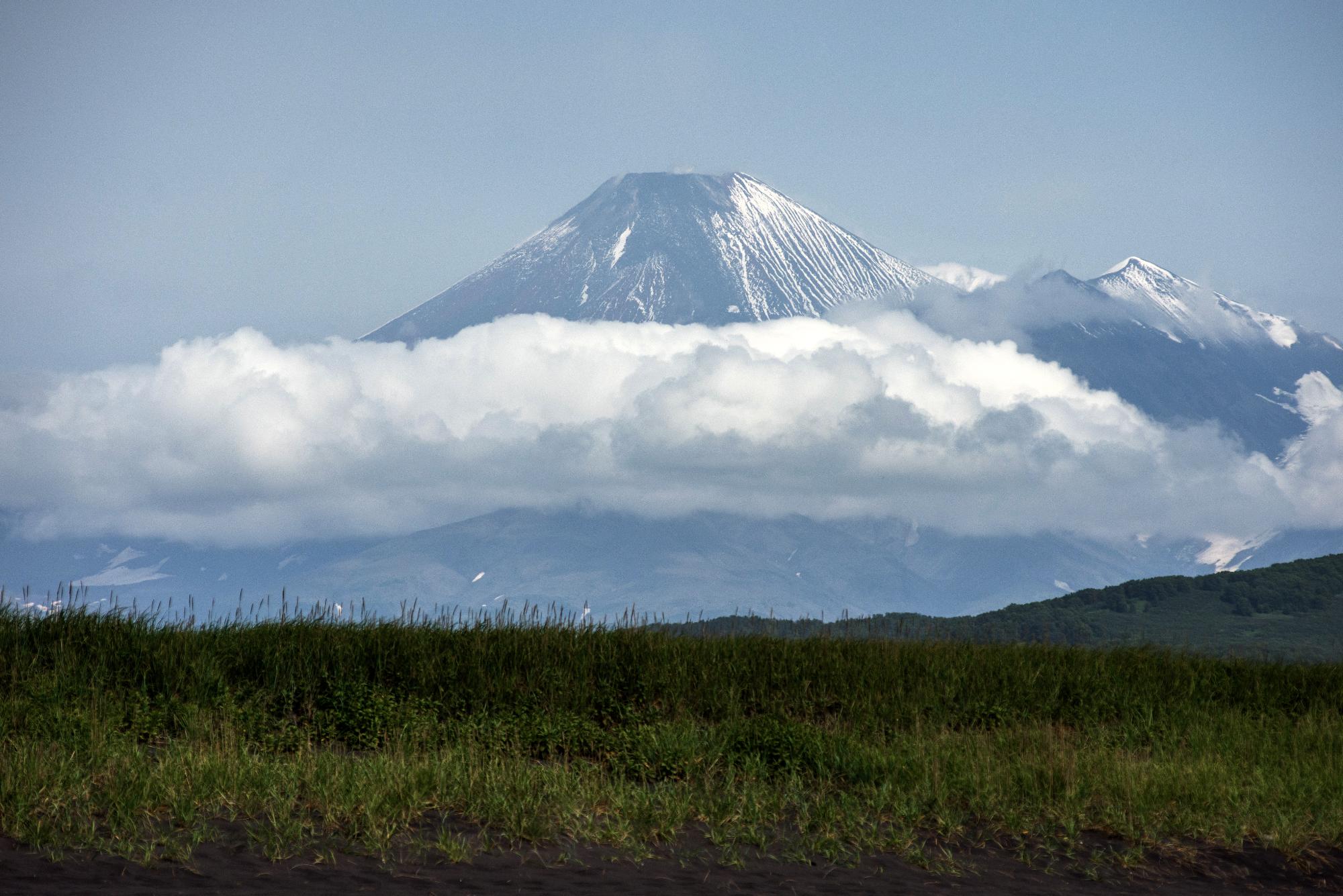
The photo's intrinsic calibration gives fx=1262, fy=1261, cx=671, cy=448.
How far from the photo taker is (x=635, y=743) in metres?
13.7

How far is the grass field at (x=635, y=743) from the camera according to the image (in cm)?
991

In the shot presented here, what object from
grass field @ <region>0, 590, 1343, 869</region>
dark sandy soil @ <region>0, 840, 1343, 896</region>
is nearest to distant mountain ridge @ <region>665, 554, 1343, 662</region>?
grass field @ <region>0, 590, 1343, 869</region>

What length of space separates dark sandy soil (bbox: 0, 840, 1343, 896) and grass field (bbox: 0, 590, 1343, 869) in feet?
0.72

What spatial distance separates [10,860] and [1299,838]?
33.3 ft

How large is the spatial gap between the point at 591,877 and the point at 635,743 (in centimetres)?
490

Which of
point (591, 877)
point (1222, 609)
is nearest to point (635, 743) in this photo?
point (591, 877)

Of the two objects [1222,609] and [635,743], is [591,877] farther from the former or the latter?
[1222,609]

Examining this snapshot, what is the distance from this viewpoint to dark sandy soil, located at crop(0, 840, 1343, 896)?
324 inches

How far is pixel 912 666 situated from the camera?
63.4 feet

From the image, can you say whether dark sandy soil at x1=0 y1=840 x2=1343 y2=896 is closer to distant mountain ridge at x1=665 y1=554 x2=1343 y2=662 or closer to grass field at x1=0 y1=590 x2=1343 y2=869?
grass field at x1=0 y1=590 x2=1343 y2=869

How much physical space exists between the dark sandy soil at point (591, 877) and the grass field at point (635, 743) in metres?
0.22

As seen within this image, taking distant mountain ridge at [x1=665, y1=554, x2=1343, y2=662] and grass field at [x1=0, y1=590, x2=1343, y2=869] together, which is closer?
grass field at [x1=0, y1=590, x2=1343, y2=869]

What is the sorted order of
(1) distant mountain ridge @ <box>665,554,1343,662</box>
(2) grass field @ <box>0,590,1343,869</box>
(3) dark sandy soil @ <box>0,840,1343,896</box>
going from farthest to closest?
(1) distant mountain ridge @ <box>665,554,1343,662</box> → (2) grass field @ <box>0,590,1343,869</box> → (3) dark sandy soil @ <box>0,840,1343,896</box>

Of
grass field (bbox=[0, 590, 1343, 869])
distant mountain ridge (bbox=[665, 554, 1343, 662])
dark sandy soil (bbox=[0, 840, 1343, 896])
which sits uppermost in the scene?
distant mountain ridge (bbox=[665, 554, 1343, 662])
